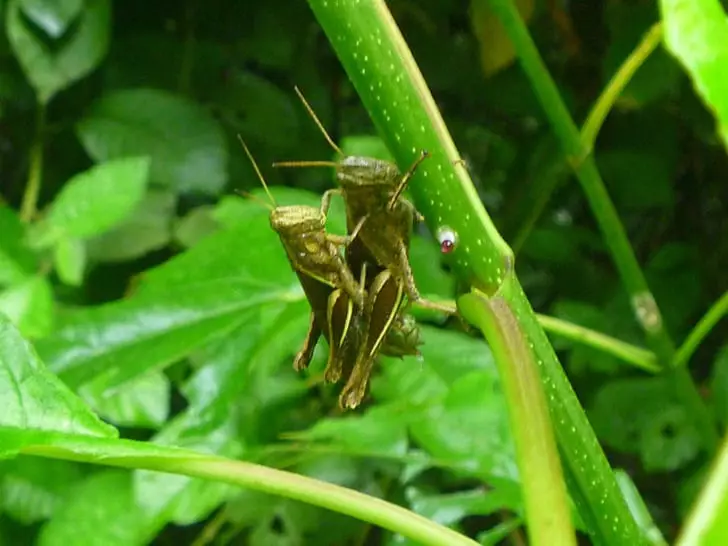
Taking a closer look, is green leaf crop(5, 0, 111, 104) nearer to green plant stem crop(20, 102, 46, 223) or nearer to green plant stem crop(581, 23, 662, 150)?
green plant stem crop(20, 102, 46, 223)

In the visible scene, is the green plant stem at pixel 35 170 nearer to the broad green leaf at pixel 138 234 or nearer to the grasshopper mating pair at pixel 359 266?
the broad green leaf at pixel 138 234

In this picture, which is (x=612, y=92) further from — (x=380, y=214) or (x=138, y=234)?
(x=138, y=234)

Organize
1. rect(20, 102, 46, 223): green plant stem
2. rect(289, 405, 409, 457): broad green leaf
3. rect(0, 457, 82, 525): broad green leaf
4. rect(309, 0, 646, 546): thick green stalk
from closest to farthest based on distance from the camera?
rect(309, 0, 646, 546): thick green stalk → rect(289, 405, 409, 457): broad green leaf → rect(0, 457, 82, 525): broad green leaf → rect(20, 102, 46, 223): green plant stem

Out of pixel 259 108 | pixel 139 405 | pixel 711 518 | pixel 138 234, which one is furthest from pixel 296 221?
pixel 259 108

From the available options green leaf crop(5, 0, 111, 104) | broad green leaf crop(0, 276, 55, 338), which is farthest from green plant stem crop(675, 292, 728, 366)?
green leaf crop(5, 0, 111, 104)

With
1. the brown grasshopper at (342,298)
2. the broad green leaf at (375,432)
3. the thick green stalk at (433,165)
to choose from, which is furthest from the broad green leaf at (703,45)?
the broad green leaf at (375,432)

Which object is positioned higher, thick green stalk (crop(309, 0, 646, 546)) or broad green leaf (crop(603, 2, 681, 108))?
thick green stalk (crop(309, 0, 646, 546))
